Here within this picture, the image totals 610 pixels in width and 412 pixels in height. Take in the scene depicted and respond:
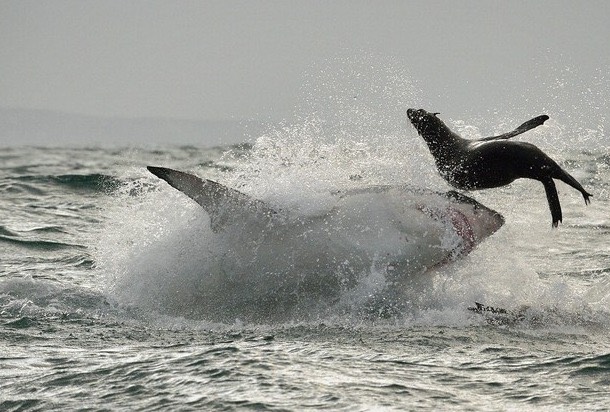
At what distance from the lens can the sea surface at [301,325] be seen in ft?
28.1

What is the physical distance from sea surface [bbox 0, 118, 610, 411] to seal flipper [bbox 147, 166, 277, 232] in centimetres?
33

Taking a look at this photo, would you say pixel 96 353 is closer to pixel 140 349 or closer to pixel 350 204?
pixel 140 349

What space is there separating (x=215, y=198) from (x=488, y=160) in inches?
129

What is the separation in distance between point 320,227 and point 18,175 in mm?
22072

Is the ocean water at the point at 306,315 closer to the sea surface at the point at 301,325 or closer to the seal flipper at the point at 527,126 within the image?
the sea surface at the point at 301,325

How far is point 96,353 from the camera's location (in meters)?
10.0

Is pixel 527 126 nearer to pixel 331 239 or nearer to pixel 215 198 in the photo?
pixel 331 239

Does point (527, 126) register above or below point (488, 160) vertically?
above

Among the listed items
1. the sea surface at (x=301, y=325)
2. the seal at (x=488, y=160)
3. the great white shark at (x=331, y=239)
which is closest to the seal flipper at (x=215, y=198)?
the great white shark at (x=331, y=239)

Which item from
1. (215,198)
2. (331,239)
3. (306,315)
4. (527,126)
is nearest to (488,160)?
(527,126)

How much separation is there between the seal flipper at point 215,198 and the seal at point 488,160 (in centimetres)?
214

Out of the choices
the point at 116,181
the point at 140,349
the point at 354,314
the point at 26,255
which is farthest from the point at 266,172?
the point at 116,181

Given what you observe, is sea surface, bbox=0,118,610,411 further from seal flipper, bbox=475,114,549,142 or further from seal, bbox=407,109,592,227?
seal flipper, bbox=475,114,549,142

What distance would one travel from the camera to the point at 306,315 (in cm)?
1138
